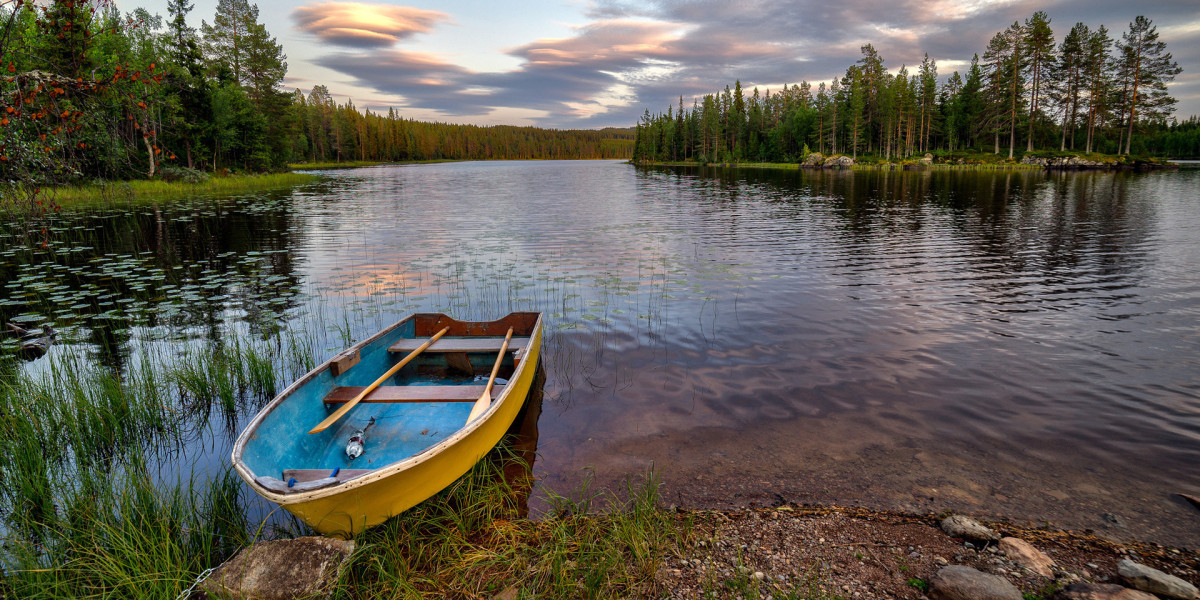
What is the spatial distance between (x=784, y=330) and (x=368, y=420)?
8506 mm

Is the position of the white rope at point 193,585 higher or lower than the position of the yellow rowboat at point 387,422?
lower

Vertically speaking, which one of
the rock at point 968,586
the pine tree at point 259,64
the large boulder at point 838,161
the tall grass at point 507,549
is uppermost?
the pine tree at point 259,64

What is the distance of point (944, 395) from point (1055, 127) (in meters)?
117

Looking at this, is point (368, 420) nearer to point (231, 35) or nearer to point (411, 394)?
point (411, 394)

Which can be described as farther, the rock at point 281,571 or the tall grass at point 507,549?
the tall grass at point 507,549

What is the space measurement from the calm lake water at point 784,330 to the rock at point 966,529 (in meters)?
0.42

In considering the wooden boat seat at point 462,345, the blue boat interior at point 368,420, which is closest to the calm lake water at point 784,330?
the wooden boat seat at point 462,345

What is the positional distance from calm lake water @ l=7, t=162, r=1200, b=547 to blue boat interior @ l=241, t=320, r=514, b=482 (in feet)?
4.48

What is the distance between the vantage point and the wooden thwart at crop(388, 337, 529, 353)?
28.3ft

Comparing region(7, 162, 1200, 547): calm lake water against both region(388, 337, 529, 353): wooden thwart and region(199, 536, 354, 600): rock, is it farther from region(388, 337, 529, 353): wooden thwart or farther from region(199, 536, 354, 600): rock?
region(199, 536, 354, 600): rock

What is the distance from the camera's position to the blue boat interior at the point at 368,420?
5570 millimetres

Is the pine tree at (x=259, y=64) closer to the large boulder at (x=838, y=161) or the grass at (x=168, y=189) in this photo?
the grass at (x=168, y=189)

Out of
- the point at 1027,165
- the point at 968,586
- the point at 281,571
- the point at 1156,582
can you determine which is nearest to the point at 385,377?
the point at 281,571

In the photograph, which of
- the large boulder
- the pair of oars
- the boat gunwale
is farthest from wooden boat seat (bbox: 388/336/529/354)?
the large boulder
